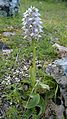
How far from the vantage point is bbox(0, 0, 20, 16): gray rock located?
1107 centimetres

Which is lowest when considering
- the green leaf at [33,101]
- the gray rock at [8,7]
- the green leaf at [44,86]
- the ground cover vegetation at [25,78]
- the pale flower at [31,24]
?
the gray rock at [8,7]

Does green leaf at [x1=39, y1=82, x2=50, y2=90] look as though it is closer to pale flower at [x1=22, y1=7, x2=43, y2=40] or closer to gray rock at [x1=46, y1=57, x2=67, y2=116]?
gray rock at [x1=46, y1=57, x2=67, y2=116]

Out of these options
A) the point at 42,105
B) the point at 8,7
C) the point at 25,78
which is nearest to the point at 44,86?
the point at 42,105

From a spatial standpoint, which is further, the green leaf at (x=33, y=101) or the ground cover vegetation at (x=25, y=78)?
the ground cover vegetation at (x=25, y=78)

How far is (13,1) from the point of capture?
37.0 ft

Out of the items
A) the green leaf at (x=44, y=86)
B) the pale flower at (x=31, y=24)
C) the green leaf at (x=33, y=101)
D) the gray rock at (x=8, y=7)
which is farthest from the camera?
the gray rock at (x=8, y=7)

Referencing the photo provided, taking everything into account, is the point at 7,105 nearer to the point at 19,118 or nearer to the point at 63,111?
the point at 19,118

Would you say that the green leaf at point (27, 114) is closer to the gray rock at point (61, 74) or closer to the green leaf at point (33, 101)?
the green leaf at point (33, 101)

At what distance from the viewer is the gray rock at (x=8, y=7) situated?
11.1 metres

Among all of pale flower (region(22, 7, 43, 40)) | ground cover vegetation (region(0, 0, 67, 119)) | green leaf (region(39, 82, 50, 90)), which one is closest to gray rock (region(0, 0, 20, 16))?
ground cover vegetation (region(0, 0, 67, 119))

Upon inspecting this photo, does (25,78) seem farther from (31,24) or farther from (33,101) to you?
(31,24)

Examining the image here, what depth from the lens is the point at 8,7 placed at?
1126 cm

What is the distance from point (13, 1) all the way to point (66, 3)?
830 centimetres

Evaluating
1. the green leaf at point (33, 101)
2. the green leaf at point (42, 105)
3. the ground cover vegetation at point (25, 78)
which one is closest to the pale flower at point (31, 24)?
the ground cover vegetation at point (25, 78)
